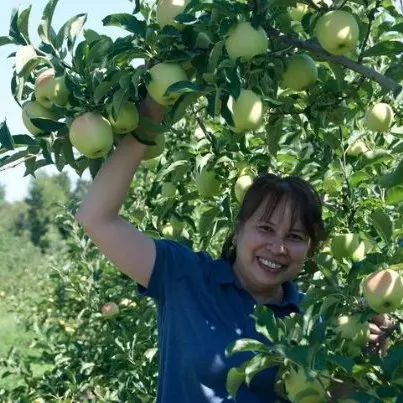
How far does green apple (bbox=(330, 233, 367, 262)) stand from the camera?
6.40ft

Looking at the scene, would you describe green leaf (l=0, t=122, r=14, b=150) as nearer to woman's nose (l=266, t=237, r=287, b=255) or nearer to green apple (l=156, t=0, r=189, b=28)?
green apple (l=156, t=0, r=189, b=28)

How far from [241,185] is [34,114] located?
2.74 ft

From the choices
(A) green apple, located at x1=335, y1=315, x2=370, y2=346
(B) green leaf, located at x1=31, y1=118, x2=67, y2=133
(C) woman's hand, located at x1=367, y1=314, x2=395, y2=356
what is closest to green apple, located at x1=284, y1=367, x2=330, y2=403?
(A) green apple, located at x1=335, y1=315, x2=370, y2=346

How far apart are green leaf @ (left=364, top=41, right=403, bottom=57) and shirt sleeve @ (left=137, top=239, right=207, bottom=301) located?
0.57m

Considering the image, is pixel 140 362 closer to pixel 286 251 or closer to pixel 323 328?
pixel 286 251

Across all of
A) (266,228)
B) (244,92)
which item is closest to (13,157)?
(244,92)

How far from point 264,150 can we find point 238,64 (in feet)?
3.29

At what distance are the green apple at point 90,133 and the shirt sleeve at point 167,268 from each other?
1.19 ft

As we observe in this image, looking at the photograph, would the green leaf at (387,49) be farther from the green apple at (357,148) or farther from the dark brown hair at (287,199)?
the green apple at (357,148)

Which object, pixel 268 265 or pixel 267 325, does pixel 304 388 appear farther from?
pixel 268 265

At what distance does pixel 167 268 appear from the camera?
183 centimetres

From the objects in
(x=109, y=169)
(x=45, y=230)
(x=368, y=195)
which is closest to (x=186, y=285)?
(x=109, y=169)

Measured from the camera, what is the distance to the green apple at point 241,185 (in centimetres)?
229

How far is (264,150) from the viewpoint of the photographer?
244cm
